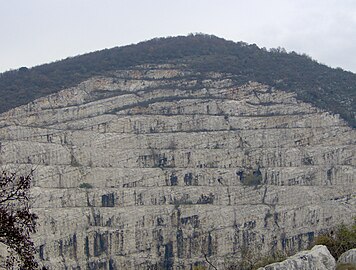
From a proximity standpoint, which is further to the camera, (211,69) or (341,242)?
(211,69)

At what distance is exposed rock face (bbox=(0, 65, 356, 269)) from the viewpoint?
59.1 m

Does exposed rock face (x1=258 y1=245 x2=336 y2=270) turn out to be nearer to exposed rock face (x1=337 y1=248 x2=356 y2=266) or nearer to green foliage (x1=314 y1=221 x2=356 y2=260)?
exposed rock face (x1=337 y1=248 x2=356 y2=266)

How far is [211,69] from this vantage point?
8225cm

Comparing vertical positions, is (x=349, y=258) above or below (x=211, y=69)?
below

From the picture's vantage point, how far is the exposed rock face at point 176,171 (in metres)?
59.1

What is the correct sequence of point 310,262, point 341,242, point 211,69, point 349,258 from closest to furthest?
point 310,262, point 349,258, point 341,242, point 211,69

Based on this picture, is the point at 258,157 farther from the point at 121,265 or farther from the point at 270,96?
the point at 121,265

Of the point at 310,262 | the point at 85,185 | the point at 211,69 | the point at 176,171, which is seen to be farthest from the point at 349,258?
the point at 211,69

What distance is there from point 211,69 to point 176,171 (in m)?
21.2

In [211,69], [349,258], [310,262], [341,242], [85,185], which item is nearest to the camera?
[310,262]

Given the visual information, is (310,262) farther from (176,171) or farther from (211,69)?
(211,69)

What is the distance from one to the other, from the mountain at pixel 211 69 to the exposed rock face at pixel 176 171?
10.5 ft

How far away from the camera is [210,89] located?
76688 mm

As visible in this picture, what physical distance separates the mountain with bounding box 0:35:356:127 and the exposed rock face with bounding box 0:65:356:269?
10.5 feet
